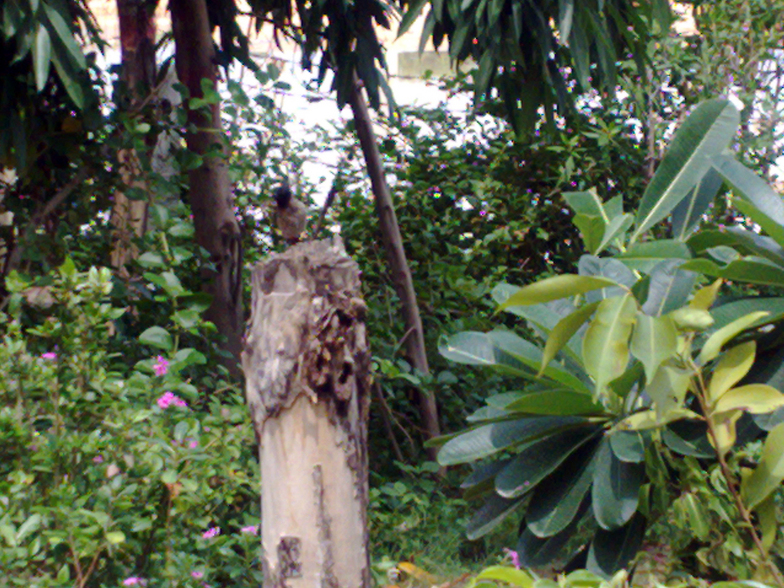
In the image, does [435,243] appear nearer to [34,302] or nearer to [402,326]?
[402,326]

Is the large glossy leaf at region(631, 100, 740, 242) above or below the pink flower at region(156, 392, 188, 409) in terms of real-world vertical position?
above

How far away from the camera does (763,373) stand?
1944mm

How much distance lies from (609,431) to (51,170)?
2882mm

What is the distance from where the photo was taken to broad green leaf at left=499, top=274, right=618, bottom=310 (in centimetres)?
141

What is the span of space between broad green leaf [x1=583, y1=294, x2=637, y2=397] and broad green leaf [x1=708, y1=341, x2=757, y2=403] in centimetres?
18

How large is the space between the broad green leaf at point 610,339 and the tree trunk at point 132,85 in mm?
2933

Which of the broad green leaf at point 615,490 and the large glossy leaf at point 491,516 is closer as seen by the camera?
the broad green leaf at point 615,490

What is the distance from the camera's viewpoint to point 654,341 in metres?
1.35

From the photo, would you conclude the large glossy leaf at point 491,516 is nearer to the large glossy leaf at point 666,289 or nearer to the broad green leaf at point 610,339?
the large glossy leaf at point 666,289

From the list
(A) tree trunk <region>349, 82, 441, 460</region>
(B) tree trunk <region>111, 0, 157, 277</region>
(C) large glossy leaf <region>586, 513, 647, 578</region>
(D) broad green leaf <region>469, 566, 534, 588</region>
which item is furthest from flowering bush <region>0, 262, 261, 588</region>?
(A) tree trunk <region>349, 82, 441, 460</region>

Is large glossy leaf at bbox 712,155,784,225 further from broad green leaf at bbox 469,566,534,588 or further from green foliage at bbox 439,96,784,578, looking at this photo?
broad green leaf at bbox 469,566,534,588

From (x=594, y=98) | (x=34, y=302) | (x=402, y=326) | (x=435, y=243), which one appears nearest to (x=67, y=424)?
(x=34, y=302)

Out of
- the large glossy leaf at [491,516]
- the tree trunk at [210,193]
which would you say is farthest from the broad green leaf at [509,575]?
the tree trunk at [210,193]

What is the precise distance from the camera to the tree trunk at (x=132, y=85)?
4.03 meters
